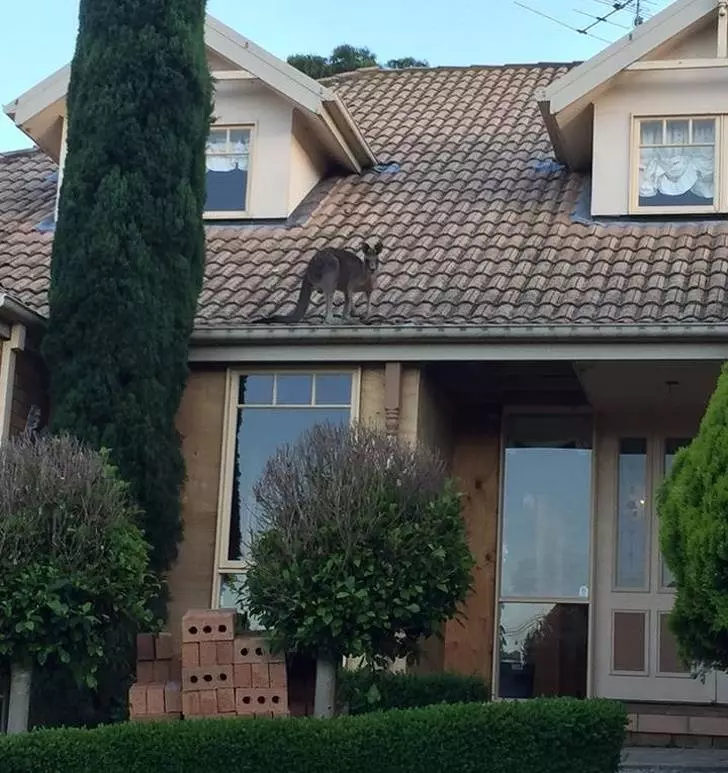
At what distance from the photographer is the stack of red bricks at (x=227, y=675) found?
964 centimetres

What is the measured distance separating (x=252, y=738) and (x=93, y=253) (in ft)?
15.6

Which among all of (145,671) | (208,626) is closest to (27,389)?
(145,671)

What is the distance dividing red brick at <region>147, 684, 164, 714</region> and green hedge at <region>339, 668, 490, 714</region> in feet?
4.09

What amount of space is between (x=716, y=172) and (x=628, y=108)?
43.9 inches

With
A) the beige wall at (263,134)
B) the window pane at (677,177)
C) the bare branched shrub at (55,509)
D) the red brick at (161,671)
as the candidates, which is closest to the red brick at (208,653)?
the red brick at (161,671)

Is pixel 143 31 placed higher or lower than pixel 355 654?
higher

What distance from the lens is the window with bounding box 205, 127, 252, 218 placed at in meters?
15.1

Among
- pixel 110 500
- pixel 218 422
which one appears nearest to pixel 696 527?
pixel 110 500

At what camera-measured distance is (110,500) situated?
32.1 ft

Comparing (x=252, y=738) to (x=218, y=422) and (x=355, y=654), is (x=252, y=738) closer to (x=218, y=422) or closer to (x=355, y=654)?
(x=355, y=654)

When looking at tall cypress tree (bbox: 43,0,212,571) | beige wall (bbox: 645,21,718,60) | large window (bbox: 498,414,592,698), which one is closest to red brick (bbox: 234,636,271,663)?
tall cypress tree (bbox: 43,0,212,571)

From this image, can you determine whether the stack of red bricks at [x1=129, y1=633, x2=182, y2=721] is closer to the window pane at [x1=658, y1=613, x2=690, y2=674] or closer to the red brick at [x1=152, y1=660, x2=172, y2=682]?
the red brick at [x1=152, y1=660, x2=172, y2=682]

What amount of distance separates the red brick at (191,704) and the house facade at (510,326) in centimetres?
243

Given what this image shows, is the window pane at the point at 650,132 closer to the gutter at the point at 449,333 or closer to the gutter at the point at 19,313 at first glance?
the gutter at the point at 449,333
